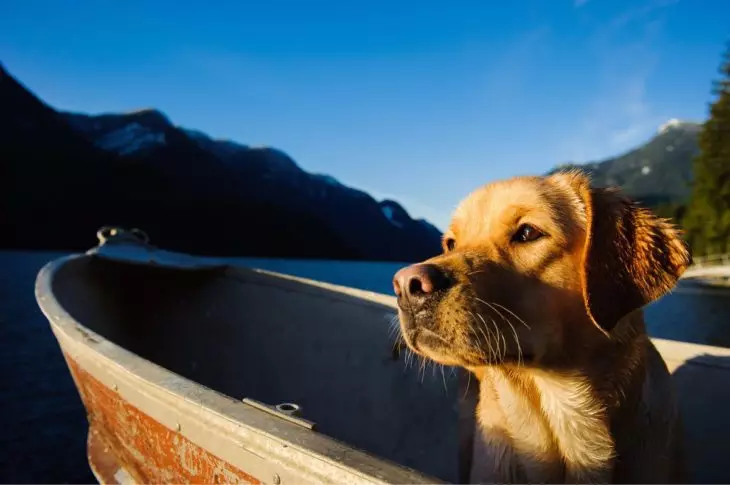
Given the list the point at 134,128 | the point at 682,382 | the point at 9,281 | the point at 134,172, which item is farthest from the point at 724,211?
the point at 134,128

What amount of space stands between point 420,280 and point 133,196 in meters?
127

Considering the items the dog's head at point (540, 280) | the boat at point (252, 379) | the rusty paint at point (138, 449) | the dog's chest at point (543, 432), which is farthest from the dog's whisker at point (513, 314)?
the rusty paint at point (138, 449)

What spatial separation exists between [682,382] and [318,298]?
3.64 m

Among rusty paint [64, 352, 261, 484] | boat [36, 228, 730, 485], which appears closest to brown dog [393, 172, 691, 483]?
boat [36, 228, 730, 485]

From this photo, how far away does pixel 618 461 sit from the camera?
2.52 meters

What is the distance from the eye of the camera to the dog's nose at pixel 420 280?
2.22 meters

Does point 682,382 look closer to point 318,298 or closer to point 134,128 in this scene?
point 318,298

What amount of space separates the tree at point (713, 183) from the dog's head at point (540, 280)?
61255 millimetres

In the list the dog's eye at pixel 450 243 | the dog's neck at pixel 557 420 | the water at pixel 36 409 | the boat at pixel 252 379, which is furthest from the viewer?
the water at pixel 36 409

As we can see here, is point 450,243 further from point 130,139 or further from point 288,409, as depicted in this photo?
point 130,139

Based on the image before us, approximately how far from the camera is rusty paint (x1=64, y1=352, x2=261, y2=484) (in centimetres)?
226

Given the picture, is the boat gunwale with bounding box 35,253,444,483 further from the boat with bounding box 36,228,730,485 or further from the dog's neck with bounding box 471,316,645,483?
the dog's neck with bounding box 471,316,645,483

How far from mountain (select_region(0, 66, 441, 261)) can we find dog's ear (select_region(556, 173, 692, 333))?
4081 inches

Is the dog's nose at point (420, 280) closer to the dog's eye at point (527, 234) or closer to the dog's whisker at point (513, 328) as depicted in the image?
the dog's whisker at point (513, 328)
